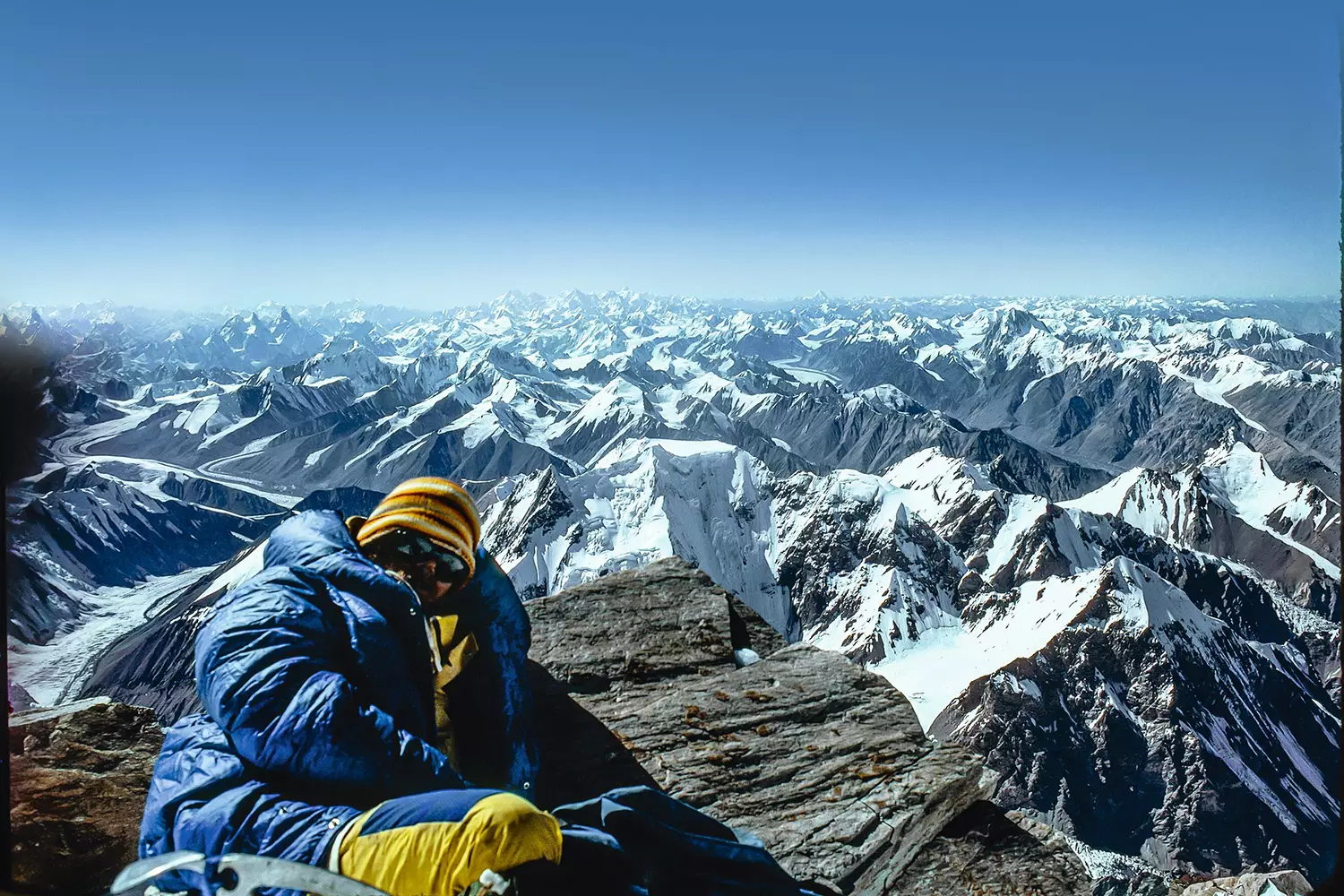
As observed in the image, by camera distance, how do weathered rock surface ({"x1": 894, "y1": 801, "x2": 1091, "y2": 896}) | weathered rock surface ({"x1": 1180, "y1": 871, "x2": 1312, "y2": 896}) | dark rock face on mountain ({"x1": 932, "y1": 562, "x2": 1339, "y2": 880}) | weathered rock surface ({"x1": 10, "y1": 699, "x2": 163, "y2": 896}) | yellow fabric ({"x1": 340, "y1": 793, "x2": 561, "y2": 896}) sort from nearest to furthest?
yellow fabric ({"x1": 340, "y1": 793, "x2": 561, "y2": 896}) → weathered rock surface ({"x1": 10, "y1": 699, "x2": 163, "y2": 896}) → weathered rock surface ({"x1": 894, "y1": 801, "x2": 1091, "y2": 896}) → weathered rock surface ({"x1": 1180, "y1": 871, "x2": 1312, "y2": 896}) → dark rock face on mountain ({"x1": 932, "y1": 562, "x2": 1339, "y2": 880})

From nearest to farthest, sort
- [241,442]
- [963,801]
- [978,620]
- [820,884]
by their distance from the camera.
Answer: [820,884] → [963,801] → [241,442] → [978,620]

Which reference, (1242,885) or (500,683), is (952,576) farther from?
(500,683)

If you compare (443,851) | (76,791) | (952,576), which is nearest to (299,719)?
(443,851)

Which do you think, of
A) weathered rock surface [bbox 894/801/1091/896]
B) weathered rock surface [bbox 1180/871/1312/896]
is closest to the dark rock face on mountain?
weathered rock surface [bbox 1180/871/1312/896]

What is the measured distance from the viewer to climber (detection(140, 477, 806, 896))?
11.3ft

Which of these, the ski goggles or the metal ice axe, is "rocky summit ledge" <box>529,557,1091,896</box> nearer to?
the ski goggles

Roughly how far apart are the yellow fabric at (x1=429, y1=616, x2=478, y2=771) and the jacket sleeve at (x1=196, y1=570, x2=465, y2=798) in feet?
2.73

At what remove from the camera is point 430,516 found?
4.77 metres

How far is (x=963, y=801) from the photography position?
5.15 metres

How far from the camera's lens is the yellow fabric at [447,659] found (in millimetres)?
4699

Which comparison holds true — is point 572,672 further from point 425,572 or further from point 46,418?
point 46,418

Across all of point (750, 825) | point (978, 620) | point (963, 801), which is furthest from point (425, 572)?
point (978, 620)

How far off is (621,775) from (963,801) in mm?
2522

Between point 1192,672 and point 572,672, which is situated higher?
point 572,672
